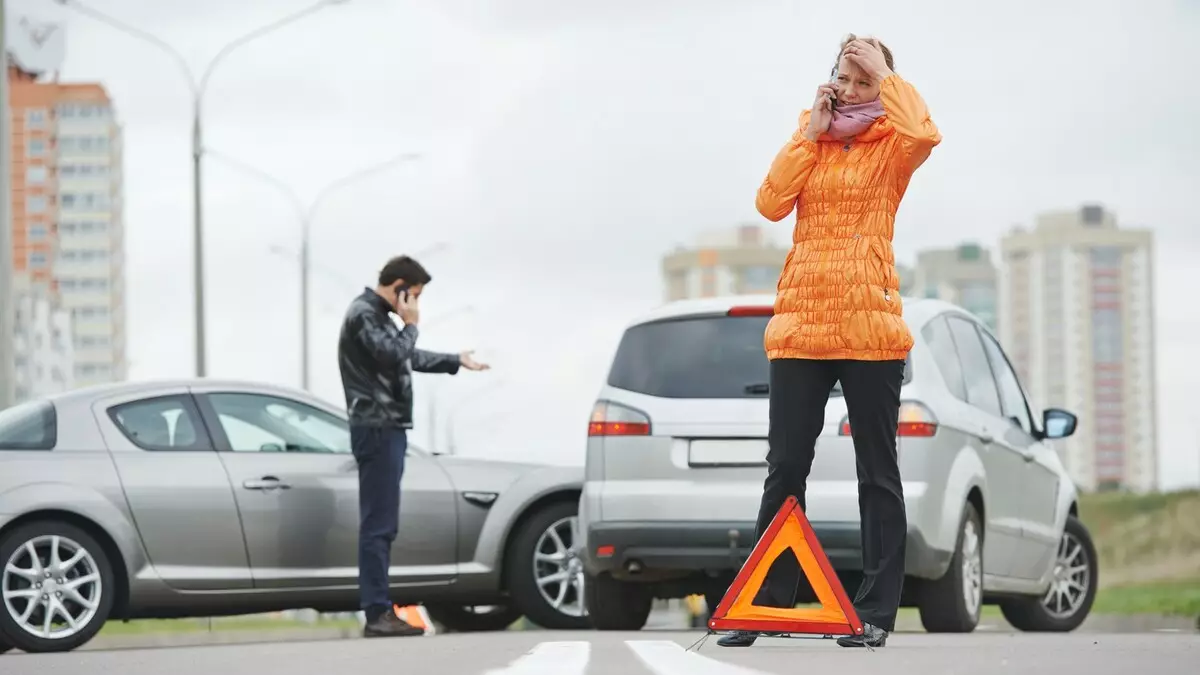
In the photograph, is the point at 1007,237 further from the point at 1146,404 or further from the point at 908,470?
the point at 908,470

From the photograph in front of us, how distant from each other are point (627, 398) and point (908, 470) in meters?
1.41

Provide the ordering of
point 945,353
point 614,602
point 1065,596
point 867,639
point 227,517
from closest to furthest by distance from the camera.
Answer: point 867,639, point 945,353, point 614,602, point 227,517, point 1065,596

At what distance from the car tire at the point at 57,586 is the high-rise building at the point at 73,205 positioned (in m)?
170

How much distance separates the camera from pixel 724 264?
622 feet

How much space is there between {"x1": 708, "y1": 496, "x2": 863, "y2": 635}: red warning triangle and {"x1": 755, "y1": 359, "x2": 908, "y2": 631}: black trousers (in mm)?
167

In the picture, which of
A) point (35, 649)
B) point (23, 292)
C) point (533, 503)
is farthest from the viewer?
point (23, 292)

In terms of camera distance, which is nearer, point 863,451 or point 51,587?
point 863,451

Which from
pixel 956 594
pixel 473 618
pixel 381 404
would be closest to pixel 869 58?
pixel 956 594

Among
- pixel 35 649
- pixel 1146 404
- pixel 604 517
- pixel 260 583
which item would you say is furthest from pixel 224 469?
pixel 1146 404

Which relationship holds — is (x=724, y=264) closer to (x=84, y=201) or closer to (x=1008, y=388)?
(x=84, y=201)

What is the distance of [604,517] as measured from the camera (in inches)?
413

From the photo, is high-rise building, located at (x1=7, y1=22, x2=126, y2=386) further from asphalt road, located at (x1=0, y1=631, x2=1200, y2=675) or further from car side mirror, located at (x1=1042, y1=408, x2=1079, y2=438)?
asphalt road, located at (x1=0, y1=631, x2=1200, y2=675)

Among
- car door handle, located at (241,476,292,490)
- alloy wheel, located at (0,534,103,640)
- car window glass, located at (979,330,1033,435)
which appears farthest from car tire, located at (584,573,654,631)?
alloy wheel, located at (0,534,103,640)

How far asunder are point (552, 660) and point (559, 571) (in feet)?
15.6
